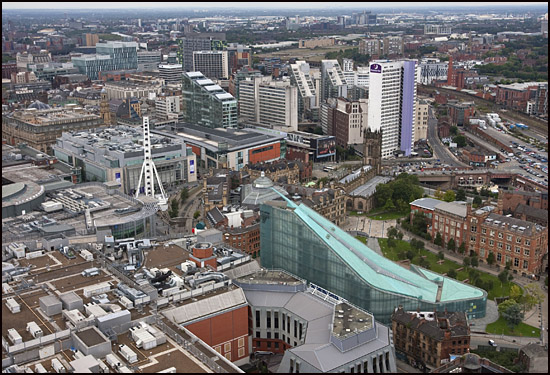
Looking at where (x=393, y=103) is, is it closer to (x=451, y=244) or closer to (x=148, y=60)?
(x=451, y=244)

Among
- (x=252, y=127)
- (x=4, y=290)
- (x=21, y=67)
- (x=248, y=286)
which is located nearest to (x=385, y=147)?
(x=252, y=127)

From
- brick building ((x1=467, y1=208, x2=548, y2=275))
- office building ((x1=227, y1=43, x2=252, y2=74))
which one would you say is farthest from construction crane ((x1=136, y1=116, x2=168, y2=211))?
office building ((x1=227, y1=43, x2=252, y2=74))

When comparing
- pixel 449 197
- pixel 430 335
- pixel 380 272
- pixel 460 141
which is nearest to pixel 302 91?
pixel 460 141

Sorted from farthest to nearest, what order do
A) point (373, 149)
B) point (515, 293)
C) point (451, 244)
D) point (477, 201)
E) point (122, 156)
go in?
point (373, 149), point (122, 156), point (477, 201), point (451, 244), point (515, 293)

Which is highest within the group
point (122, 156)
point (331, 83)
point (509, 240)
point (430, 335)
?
point (331, 83)

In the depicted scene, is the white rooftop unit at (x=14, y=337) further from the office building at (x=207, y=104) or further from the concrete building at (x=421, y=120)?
the concrete building at (x=421, y=120)

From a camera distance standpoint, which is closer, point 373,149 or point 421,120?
point 373,149

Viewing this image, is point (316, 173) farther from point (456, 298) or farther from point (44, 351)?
point (44, 351)
